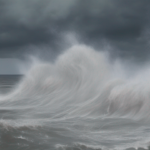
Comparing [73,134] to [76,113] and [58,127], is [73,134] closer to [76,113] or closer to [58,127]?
[58,127]

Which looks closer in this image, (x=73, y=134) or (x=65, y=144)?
(x=65, y=144)

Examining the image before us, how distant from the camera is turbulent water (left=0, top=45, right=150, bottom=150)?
7.25 meters

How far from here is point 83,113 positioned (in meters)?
12.2

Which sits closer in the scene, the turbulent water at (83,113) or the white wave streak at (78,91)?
the turbulent water at (83,113)

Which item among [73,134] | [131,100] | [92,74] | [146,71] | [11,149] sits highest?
[92,74]

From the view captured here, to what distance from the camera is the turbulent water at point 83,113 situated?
23.8ft

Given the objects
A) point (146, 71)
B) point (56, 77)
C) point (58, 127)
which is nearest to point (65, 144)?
point (58, 127)

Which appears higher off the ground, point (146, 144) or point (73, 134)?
point (73, 134)

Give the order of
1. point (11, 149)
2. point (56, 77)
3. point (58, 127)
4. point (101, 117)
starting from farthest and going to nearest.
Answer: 1. point (56, 77)
2. point (101, 117)
3. point (58, 127)
4. point (11, 149)

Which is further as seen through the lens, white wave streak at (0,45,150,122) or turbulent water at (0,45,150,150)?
white wave streak at (0,45,150,122)

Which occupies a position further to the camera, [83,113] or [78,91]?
[78,91]

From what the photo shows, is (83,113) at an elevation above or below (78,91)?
below

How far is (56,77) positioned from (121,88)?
11368 mm

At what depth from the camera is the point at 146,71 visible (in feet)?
52.2
